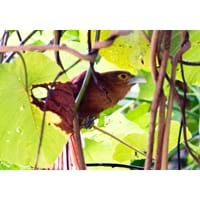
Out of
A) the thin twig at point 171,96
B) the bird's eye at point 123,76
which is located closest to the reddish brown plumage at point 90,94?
the bird's eye at point 123,76

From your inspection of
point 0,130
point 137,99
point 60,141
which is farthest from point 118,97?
point 0,130

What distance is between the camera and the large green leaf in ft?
3.80

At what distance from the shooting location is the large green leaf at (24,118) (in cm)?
116

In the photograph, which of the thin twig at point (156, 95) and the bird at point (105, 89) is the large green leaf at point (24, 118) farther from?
the thin twig at point (156, 95)

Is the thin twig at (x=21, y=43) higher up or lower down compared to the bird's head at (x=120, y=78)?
higher up

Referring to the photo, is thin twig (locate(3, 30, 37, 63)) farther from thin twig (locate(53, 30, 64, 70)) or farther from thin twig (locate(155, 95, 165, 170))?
thin twig (locate(155, 95, 165, 170))

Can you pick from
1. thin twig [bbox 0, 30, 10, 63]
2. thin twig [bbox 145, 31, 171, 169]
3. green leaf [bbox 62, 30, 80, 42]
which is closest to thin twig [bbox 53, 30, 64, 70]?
green leaf [bbox 62, 30, 80, 42]

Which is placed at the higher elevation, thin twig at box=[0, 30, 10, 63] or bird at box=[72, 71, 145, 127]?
thin twig at box=[0, 30, 10, 63]

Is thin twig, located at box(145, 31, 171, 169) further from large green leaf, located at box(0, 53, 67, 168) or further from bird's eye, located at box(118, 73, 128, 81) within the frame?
large green leaf, located at box(0, 53, 67, 168)

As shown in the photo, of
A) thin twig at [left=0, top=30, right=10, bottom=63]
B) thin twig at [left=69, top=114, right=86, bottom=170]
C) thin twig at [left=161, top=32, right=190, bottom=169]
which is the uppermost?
thin twig at [left=0, top=30, right=10, bottom=63]

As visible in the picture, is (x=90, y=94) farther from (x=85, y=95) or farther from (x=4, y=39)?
(x=4, y=39)

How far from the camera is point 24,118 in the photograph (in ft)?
3.83

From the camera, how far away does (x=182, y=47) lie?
3.77 feet
